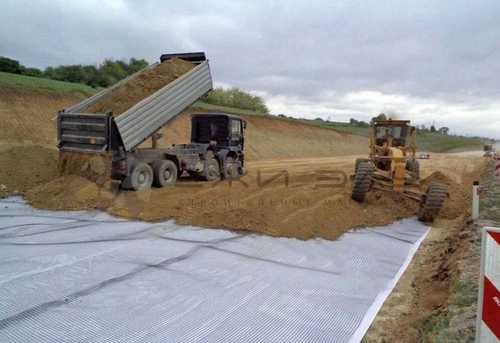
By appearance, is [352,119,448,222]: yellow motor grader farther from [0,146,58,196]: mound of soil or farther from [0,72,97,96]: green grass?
[0,72,97,96]: green grass

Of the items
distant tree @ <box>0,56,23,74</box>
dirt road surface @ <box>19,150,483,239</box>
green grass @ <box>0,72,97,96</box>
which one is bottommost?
dirt road surface @ <box>19,150,483,239</box>

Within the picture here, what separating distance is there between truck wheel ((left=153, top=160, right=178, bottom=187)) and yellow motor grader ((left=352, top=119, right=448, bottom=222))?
519 cm

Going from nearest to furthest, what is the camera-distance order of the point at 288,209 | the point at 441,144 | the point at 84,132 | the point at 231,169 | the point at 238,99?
the point at 288,209, the point at 84,132, the point at 231,169, the point at 238,99, the point at 441,144

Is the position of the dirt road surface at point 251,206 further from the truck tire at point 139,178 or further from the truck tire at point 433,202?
the truck tire at point 433,202

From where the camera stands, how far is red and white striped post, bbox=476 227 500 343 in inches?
101

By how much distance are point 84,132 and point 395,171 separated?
791 cm

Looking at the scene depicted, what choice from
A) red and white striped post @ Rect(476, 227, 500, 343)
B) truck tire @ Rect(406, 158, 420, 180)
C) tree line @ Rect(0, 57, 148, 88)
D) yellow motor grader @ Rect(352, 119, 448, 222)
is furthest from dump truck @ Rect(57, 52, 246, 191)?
tree line @ Rect(0, 57, 148, 88)

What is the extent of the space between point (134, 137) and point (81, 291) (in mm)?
5949

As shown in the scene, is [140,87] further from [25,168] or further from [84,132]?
[25,168]

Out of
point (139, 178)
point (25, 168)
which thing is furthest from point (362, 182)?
point (25, 168)

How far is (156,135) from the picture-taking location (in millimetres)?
10727

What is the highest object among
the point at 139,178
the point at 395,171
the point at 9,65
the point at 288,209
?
the point at 9,65

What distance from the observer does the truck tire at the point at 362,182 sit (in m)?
8.91

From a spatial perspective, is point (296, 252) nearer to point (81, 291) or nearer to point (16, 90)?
point (81, 291)
